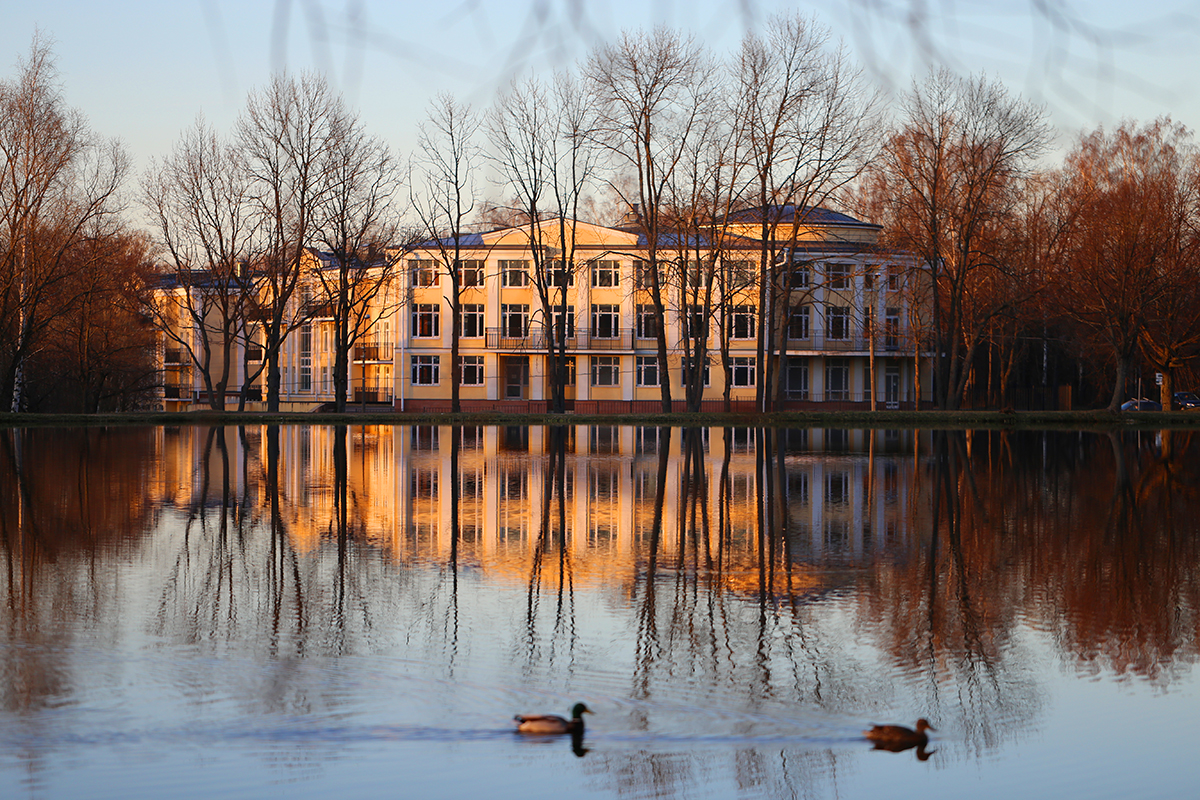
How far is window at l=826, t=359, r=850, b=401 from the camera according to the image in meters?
73.3

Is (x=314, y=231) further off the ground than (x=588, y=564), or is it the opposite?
(x=314, y=231)

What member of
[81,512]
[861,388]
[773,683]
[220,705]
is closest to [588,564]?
[773,683]

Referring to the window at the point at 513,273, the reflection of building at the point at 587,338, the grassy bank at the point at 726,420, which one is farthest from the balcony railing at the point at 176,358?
the grassy bank at the point at 726,420

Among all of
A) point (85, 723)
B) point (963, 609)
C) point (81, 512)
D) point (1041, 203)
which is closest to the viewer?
point (85, 723)

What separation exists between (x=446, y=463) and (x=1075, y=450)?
16.5m

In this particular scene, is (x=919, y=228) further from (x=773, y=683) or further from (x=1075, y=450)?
(x=773, y=683)

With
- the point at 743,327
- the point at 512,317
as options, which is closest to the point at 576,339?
the point at 512,317

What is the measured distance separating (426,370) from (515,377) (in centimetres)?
544

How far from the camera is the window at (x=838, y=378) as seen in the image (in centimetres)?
7331

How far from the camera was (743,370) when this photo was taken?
72.8 m

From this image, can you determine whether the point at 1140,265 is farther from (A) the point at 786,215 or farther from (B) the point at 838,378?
(B) the point at 838,378

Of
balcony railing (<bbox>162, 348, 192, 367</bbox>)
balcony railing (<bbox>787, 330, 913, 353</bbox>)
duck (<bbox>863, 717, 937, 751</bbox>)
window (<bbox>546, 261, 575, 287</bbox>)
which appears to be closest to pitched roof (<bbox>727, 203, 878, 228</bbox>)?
balcony railing (<bbox>787, 330, 913, 353</bbox>)

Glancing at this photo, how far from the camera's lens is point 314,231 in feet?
166

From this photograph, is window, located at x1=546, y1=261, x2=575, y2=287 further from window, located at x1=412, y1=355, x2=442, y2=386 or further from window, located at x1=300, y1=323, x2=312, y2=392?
window, located at x1=300, y1=323, x2=312, y2=392
